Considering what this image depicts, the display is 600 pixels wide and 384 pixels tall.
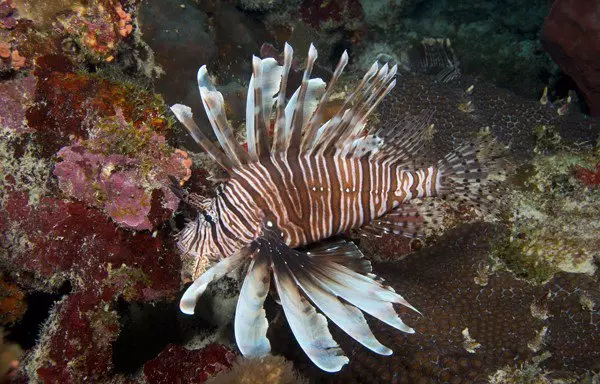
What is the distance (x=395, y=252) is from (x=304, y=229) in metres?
1.35

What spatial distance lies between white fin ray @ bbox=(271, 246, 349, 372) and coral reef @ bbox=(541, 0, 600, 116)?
6.31 meters

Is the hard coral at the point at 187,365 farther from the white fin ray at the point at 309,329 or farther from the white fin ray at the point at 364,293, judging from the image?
the white fin ray at the point at 364,293

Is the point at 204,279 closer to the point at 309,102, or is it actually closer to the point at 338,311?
the point at 338,311

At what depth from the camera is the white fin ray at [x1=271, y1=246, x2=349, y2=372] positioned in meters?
2.20

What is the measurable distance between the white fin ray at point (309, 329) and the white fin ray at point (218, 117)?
3.58 ft

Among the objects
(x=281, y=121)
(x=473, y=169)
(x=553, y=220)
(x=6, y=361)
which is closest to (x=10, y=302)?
(x=6, y=361)

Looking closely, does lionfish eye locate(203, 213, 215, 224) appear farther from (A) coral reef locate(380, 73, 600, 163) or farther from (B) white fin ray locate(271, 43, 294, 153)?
(A) coral reef locate(380, 73, 600, 163)

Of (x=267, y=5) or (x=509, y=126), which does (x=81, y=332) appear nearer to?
(x=509, y=126)

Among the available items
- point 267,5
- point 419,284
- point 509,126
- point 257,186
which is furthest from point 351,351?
point 267,5

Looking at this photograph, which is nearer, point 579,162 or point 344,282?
point 344,282

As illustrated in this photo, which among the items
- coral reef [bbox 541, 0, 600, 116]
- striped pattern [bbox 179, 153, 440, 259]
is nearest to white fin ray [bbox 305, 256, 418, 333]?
striped pattern [bbox 179, 153, 440, 259]

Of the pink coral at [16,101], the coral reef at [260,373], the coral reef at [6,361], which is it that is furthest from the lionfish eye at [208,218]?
the pink coral at [16,101]

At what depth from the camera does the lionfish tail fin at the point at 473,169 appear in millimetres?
3613

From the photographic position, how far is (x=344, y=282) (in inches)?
96.6
